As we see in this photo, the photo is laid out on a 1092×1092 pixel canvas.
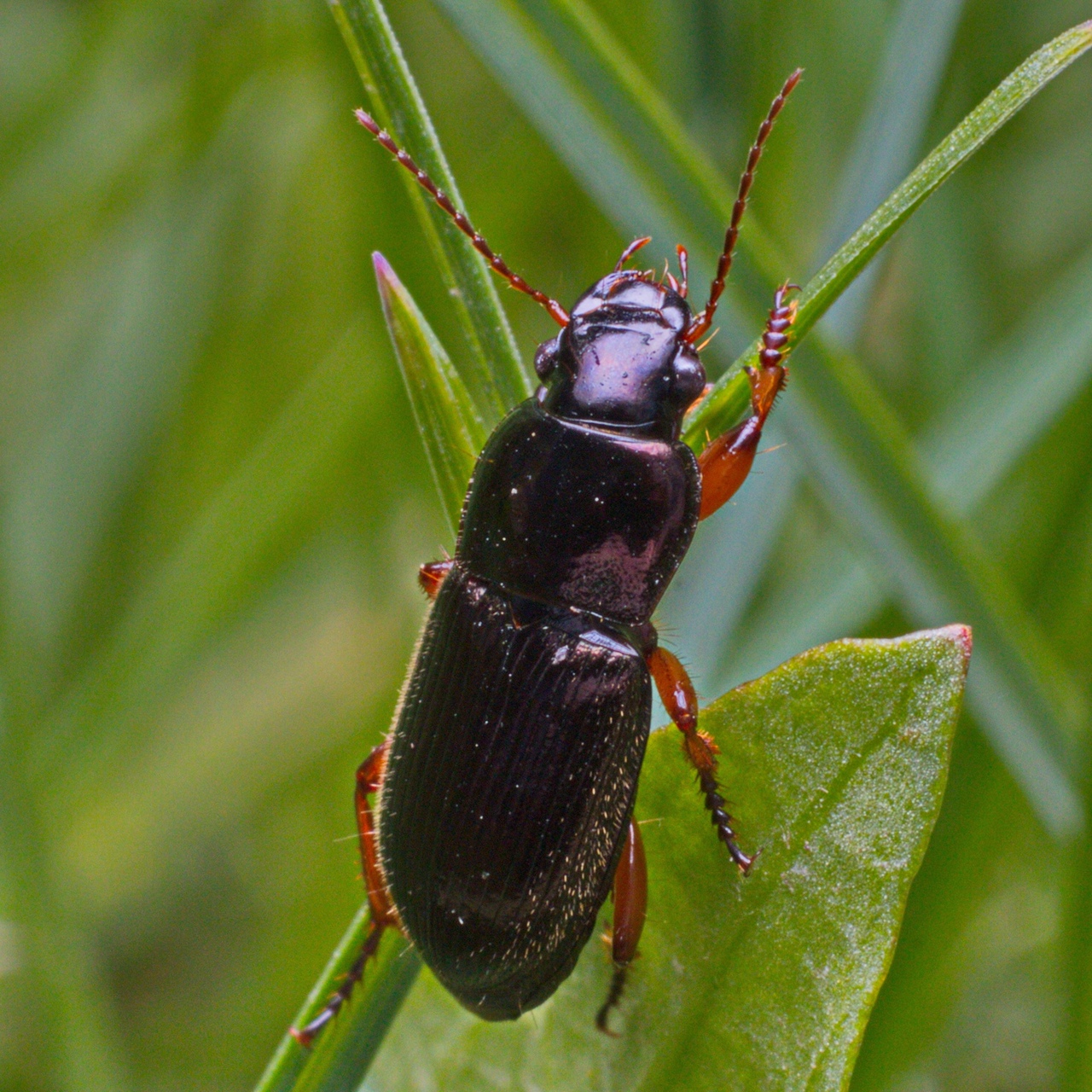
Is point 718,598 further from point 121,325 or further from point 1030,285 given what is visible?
point 121,325

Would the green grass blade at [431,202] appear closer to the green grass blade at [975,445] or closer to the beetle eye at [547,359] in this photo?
the beetle eye at [547,359]

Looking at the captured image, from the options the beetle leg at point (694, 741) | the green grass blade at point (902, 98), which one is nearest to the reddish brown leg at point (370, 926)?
the beetle leg at point (694, 741)

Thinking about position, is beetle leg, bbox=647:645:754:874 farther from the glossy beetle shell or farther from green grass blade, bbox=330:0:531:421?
green grass blade, bbox=330:0:531:421

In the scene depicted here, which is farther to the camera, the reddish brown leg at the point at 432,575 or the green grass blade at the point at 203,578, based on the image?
the green grass blade at the point at 203,578

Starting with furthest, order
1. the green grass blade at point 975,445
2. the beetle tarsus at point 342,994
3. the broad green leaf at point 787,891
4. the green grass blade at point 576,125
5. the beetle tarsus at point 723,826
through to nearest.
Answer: the green grass blade at point 975,445 → the green grass blade at point 576,125 → the beetle tarsus at point 342,994 → the beetle tarsus at point 723,826 → the broad green leaf at point 787,891

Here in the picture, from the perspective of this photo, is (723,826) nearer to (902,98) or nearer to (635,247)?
(635,247)

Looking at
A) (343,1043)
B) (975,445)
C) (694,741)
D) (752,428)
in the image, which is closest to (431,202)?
(752,428)

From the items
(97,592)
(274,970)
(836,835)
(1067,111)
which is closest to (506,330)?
(836,835)
